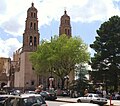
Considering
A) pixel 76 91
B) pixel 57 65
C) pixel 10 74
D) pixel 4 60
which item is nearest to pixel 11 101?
pixel 76 91

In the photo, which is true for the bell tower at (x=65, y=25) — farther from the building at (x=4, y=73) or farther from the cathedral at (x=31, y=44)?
the building at (x=4, y=73)

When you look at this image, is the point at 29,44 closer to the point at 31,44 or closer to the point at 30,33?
the point at 31,44

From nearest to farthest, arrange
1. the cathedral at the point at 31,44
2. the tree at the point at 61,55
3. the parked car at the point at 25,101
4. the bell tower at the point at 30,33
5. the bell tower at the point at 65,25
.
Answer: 1. the parked car at the point at 25,101
2. the tree at the point at 61,55
3. the bell tower at the point at 30,33
4. the cathedral at the point at 31,44
5. the bell tower at the point at 65,25

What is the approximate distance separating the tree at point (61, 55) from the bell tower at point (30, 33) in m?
24.2

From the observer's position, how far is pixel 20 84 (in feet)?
359

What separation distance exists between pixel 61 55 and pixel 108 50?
11.6 m

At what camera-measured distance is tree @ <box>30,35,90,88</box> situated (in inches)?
2953

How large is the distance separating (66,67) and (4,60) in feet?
285

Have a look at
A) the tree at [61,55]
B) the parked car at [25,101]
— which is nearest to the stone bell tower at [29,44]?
the tree at [61,55]

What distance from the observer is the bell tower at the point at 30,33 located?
10212 centimetres

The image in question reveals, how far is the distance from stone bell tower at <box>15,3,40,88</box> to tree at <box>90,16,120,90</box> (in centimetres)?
3562

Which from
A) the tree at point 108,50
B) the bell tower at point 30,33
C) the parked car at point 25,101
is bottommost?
the parked car at point 25,101

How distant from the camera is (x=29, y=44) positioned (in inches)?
4104

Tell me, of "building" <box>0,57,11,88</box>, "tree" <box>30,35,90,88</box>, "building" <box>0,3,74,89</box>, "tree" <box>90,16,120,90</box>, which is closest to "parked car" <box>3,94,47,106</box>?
"tree" <box>90,16,120,90</box>
